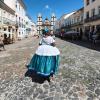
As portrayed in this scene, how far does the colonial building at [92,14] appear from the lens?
26837mm

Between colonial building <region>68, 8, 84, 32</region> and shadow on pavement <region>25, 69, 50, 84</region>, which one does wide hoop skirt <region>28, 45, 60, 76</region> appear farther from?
colonial building <region>68, 8, 84, 32</region>

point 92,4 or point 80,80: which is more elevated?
point 92,4

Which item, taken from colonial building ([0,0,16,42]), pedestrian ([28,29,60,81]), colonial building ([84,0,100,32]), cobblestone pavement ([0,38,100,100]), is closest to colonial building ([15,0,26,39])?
colonial building ([0,0,16,42])

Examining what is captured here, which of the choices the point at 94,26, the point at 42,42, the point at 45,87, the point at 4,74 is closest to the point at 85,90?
the point at 45,87

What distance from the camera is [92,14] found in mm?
29438

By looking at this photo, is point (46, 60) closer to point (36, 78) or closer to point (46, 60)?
point (46, 60)

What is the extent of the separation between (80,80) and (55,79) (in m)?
0.87

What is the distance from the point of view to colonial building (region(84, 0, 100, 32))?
88.0ft

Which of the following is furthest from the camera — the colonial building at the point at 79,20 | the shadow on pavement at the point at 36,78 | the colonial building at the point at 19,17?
the colonial building at the point at 79,20

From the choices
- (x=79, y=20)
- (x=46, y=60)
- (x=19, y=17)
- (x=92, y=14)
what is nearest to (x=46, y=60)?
(x=46, y=60)

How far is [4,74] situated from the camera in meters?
6.44

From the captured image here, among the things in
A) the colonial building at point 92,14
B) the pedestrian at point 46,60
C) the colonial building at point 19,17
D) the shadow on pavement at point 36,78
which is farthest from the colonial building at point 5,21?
the pedestrian at point 46,60

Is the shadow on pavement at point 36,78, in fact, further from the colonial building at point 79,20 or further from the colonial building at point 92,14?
the colonial building at point 79,20

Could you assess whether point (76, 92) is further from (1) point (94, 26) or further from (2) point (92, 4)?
(2) point (92, 4)
